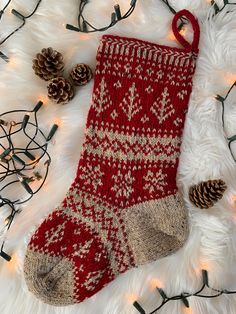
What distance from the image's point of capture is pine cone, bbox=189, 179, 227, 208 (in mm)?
1226

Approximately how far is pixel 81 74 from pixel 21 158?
1.10ft

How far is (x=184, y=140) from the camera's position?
1293mm

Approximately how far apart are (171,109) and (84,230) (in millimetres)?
471

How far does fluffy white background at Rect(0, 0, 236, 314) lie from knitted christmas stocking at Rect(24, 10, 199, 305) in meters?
0.04

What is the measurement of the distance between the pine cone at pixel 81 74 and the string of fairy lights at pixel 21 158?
0.13m

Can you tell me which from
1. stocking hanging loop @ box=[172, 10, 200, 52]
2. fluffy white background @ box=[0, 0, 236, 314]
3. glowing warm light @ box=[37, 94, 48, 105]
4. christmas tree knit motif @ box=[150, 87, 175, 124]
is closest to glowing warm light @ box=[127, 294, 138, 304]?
fluffy white background @ box=[0, 0, 236, 314]

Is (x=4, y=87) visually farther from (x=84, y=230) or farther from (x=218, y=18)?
(x=218, y=18)

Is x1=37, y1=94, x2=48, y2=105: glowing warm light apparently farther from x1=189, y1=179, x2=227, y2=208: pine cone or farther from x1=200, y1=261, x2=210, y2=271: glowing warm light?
x1=200, y1=261, x2=210, y2=271: glowing warm light

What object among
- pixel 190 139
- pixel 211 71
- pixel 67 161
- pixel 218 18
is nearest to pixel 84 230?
pixel 67 161

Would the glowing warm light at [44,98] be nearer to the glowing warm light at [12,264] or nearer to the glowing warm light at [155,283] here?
the glowing warm light at [12,264]

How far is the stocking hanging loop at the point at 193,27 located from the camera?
1.25 meters

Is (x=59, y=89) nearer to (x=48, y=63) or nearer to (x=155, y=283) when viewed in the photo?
(x=48, y=63)

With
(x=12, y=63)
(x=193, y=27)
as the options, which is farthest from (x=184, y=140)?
(x=12, y=63)

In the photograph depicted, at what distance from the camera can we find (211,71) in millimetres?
1269
